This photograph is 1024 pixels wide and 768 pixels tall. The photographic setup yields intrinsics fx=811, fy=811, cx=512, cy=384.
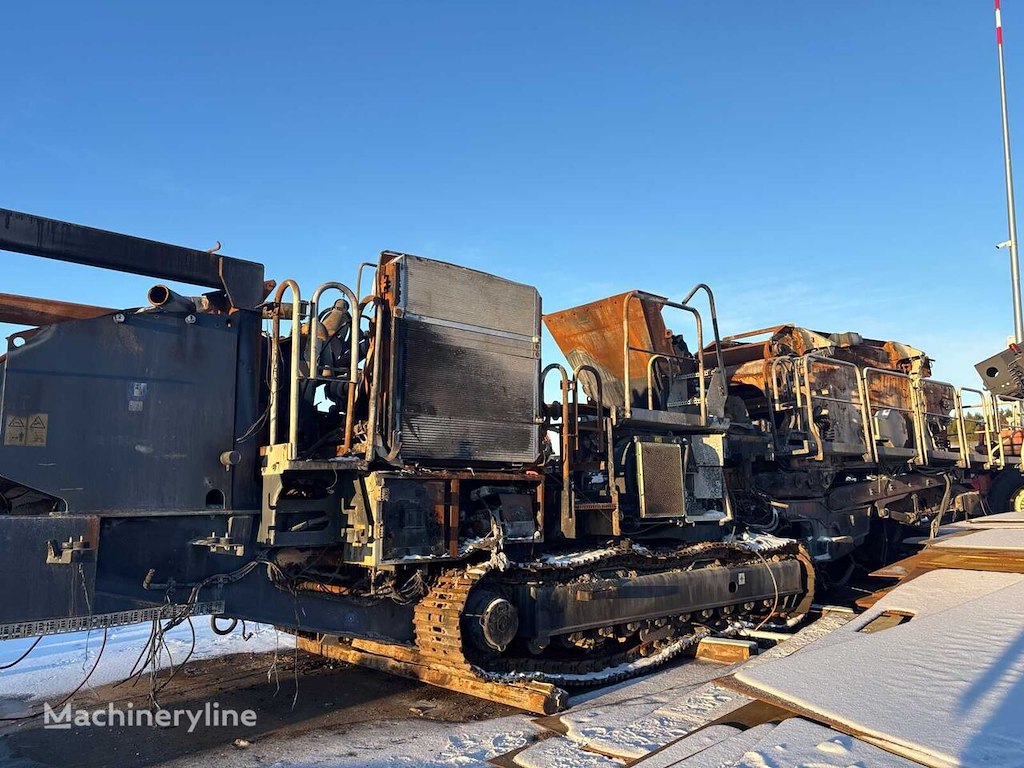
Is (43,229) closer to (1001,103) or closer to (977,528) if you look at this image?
(977,528)

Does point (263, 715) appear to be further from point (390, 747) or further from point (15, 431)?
point (15, 431)

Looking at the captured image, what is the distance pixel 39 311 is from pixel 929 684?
6.45 m

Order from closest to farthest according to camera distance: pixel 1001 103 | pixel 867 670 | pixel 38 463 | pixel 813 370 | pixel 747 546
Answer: pixel 38 463 → pixel 867 670 → pixel 747 546 → pixel 813 370 → pixel 1001 103

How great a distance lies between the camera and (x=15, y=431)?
5.05 m

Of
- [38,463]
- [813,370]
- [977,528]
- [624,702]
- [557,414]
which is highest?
[813,370]

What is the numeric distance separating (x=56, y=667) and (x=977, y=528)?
1160 cm

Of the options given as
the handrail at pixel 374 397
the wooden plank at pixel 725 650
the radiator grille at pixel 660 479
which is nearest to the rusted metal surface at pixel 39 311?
the handrail at pixel 374 397

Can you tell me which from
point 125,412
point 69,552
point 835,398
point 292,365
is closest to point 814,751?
point 292,365

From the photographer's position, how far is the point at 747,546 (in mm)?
9211

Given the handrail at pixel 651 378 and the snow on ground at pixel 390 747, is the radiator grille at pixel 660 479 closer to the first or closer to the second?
the handrail at pixel 651 378

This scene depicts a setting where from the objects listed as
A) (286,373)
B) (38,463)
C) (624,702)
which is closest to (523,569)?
(624,702)

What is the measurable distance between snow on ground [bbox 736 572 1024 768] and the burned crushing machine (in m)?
1.97

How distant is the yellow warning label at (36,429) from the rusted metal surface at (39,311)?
2.28 ft

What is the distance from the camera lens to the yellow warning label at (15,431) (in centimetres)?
502
